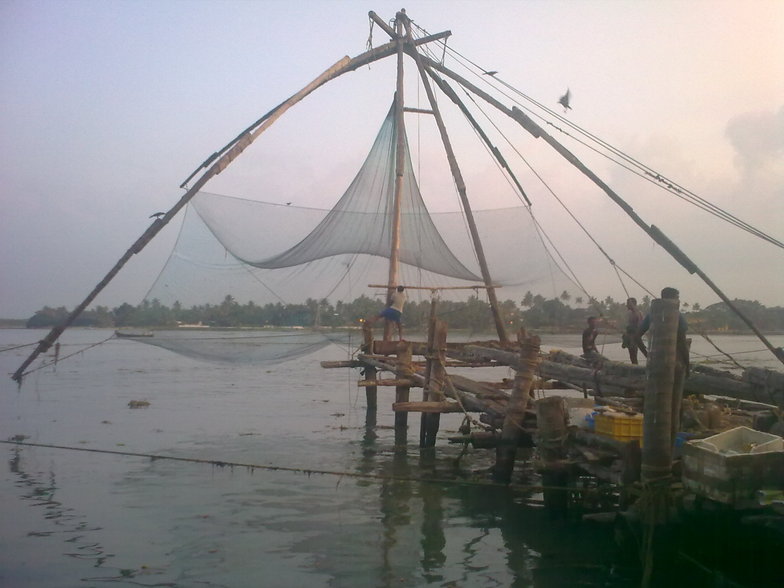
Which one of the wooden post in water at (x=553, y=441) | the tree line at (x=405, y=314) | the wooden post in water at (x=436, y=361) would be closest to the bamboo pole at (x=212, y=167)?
the tree line at (x=405, y=314)

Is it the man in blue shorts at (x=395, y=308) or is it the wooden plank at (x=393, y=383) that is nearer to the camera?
the man in blue shorts at (x=395, y=308)

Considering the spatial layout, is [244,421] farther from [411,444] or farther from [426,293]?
[426,293]

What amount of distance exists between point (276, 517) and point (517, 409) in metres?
3.30

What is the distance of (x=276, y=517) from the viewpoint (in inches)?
330

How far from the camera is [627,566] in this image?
20.7ft

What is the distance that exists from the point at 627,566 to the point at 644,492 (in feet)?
4.19

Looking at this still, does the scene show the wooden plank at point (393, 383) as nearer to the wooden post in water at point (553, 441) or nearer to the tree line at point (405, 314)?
the tree line at point (405, 314)

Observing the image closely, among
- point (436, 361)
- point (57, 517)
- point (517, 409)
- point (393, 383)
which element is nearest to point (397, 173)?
point (436, 361)

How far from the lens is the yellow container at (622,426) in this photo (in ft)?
20.7

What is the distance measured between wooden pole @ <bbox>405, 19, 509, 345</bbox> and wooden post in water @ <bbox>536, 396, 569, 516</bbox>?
3.94 metres

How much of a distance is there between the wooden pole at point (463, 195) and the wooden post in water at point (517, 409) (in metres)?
2.90

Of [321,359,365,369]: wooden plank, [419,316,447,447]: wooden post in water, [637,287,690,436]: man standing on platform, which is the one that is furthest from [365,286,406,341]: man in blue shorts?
[637,287,690,436]: man standing on platform

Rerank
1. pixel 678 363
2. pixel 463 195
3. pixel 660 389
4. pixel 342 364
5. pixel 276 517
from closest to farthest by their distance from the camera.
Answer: pixel 660 389
pixel 678 363
pixel 276 517
pixel 463 195
pixel 342 364

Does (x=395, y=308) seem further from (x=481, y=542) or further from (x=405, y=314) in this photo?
(x=481, y=542)
